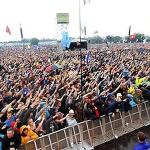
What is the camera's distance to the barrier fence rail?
Result: 11.2m

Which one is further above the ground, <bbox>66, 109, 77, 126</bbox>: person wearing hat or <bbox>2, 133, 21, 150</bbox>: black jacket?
<bbox>2, 133, 21, 150</bbox>: black jacket

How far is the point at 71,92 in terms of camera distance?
14.1 meters

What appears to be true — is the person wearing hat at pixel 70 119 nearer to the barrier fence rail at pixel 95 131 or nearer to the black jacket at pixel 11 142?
the barrier fence rail at pixel 95 131

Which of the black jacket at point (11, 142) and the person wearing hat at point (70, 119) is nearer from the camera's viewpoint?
the black jacket at point (11, 142)

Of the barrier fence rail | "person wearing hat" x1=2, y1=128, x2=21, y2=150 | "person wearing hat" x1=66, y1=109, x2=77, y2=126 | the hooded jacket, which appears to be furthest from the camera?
"person wearing hat" x1=66, y1=109, x2=77, y2=126

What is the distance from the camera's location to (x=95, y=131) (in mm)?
12938

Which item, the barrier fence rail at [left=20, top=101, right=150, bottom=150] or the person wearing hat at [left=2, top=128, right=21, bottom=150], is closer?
the person wearing hat at [left=2, top=128, right=21, bottom=150]

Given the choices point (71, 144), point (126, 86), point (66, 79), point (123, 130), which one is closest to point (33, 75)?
point (66, 79)

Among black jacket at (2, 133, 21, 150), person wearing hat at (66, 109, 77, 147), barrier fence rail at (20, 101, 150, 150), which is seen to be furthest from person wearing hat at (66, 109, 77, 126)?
black jacket at (2, 133, 21, 150)

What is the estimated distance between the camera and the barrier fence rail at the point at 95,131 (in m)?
11.2

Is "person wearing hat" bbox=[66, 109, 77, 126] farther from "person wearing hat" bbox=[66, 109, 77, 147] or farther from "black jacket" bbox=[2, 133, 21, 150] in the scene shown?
"black jacket" bbox=[2, 133, 21, 150]

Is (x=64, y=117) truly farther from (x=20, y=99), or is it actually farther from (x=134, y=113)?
(x=134, y=113)

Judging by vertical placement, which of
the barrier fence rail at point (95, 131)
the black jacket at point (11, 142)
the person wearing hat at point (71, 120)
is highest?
the black jacket at point (11, 142)

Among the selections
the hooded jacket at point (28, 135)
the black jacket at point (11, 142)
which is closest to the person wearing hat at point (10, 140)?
the black jacket at point (11, 142)
